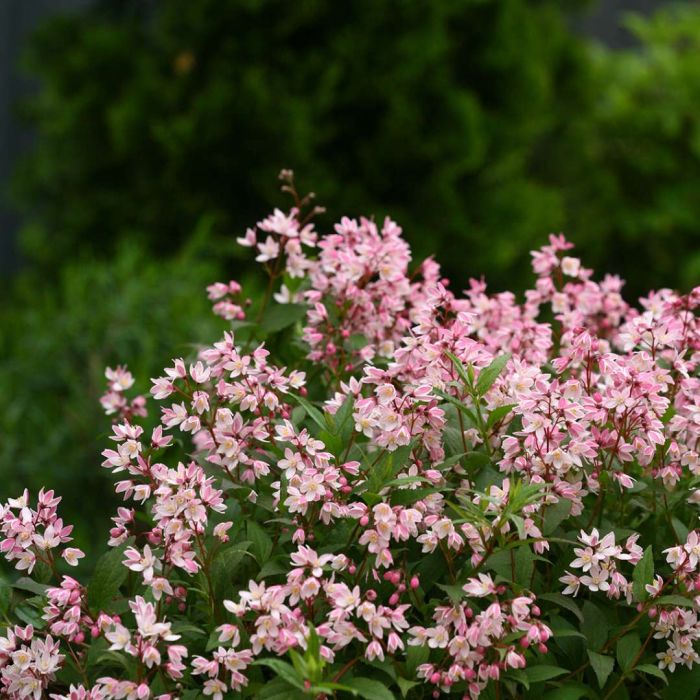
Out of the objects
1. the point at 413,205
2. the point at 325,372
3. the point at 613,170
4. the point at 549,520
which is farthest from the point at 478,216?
the point at 549,520

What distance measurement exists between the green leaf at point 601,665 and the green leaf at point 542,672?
0.13 feet

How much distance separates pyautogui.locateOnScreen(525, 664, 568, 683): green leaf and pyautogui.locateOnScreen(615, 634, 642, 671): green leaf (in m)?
0.09

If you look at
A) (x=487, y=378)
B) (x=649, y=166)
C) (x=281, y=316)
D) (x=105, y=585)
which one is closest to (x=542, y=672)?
(x=487, y=378)

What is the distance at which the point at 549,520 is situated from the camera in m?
1.58

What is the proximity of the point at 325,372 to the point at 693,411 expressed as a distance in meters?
0.65

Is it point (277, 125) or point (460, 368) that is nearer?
point (460, 368)

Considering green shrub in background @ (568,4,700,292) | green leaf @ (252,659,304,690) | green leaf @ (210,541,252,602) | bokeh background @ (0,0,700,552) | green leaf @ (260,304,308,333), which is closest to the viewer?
green leaf @ (252,659,304,690)

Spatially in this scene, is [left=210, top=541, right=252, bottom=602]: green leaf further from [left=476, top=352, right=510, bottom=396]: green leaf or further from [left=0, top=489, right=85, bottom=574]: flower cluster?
[left=476, top=352, right=510, bottom=396]: green leaf

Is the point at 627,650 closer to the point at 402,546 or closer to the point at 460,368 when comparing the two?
the point at 402,546

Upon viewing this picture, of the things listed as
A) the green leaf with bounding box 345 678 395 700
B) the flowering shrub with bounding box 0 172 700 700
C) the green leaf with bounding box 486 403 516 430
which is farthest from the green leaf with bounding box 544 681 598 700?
the green leaf with bounding box 486 403 516 430

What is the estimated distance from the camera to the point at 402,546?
1.67 m

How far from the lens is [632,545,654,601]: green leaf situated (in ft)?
5.03

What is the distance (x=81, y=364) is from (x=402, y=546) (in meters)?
2.65

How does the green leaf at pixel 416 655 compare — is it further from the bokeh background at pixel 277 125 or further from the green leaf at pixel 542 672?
the bokeh background at pixel 277 125
